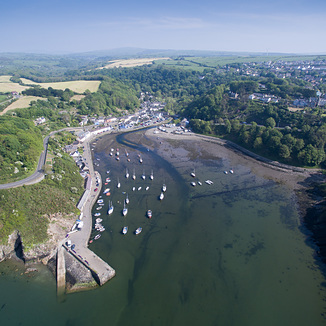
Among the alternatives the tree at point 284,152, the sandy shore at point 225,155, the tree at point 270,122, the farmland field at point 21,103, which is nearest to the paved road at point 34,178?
the sandy shore at point 225,155

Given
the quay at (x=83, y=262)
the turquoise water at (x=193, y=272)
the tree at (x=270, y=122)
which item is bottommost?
the turquoise water at (x=193, y=272)

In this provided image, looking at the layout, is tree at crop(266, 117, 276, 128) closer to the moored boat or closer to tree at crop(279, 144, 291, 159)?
tree at crop(279, 144, 291, 159)

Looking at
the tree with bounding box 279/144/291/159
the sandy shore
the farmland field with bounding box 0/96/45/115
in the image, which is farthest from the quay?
the farmland field with bounding box 0/96/45/115

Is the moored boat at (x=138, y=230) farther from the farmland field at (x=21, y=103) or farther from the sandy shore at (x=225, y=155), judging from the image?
the farmland field at (x=21, y=103)

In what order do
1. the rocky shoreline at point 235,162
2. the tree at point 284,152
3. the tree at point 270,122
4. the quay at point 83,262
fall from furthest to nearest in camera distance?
the tree at point 270,122 < the tree at point 284,152 < the rocky shoreline at point 235,162 < the quay at point 83,262

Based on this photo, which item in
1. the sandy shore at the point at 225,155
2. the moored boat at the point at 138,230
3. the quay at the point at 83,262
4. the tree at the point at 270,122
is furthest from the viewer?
the tree at the point at 270,122

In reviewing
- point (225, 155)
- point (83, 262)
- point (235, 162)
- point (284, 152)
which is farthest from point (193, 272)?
point (284, 152)

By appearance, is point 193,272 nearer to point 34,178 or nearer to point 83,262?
point 83,262

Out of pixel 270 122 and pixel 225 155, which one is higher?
pixel 270 122

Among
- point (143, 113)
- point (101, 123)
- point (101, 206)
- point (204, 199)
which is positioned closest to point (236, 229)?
point (204, 199)
